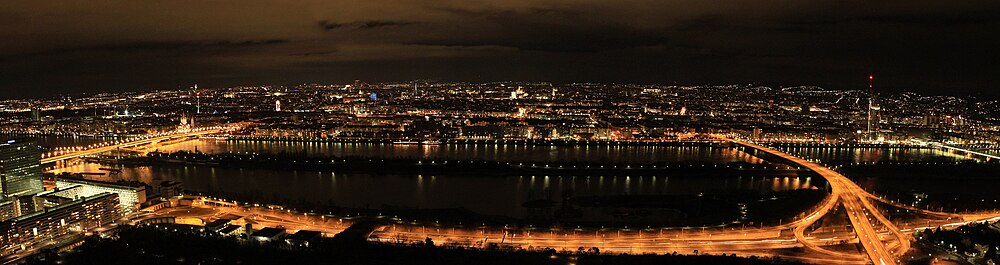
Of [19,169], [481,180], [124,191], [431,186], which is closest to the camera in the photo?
[124,191]

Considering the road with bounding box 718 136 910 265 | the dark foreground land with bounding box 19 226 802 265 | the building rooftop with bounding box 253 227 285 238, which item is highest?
the road with bounding box 718 136 910 265

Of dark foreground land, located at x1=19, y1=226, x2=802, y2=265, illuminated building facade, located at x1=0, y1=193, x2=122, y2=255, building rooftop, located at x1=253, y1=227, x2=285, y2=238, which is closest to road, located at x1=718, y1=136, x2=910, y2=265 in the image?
dark foreground land, located at x1=19, y1=226, x2=802, y2=265

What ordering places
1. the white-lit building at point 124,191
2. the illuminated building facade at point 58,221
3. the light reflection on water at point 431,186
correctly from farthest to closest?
the light reflection on water at point 431,186 → the white-lit building at point 124,191 → the illuminated building facade at point 58,221

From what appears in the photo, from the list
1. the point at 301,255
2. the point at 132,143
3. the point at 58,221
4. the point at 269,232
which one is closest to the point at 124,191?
the point at 58,221

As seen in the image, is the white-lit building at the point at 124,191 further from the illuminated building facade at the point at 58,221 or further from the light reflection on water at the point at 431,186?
the light reflection on water at the point at 431,186

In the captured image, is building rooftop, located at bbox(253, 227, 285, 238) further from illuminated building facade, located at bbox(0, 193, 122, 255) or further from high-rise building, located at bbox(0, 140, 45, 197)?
high-rise building, located at bbox(0, 140, 45, 197)

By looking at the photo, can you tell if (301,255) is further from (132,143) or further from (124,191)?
(132,143)

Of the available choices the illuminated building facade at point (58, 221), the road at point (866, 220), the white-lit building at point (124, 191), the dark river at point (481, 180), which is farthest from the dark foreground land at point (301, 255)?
the dark river at point (481, 180)
